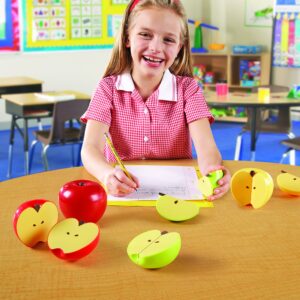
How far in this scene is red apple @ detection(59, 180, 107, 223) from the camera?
1.10m

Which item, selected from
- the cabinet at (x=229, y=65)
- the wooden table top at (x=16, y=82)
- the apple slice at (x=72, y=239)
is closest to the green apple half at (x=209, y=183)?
the apple slice at (x=72, y=239)

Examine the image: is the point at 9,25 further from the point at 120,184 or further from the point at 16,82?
the point at 120,184

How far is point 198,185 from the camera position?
1.35 metres

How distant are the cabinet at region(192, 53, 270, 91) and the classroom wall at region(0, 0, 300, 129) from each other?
183 millimetres

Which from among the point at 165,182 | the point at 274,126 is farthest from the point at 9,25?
the point at 165,182

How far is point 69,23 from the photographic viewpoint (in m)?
6.51

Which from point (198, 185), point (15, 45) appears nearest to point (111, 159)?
point (198, 185)

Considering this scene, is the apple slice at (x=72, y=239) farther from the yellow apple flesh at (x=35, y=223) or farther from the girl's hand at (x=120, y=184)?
the girl's hand at (x=120, y=184)

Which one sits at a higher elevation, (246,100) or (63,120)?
(246,100)

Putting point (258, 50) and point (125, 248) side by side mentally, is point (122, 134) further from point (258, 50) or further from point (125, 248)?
point (258, 50)

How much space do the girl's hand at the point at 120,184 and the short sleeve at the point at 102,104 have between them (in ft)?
1.79

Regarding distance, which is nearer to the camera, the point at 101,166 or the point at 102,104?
the point at 101,166

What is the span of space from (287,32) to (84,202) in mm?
5666

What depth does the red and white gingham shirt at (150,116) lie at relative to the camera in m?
1.86
